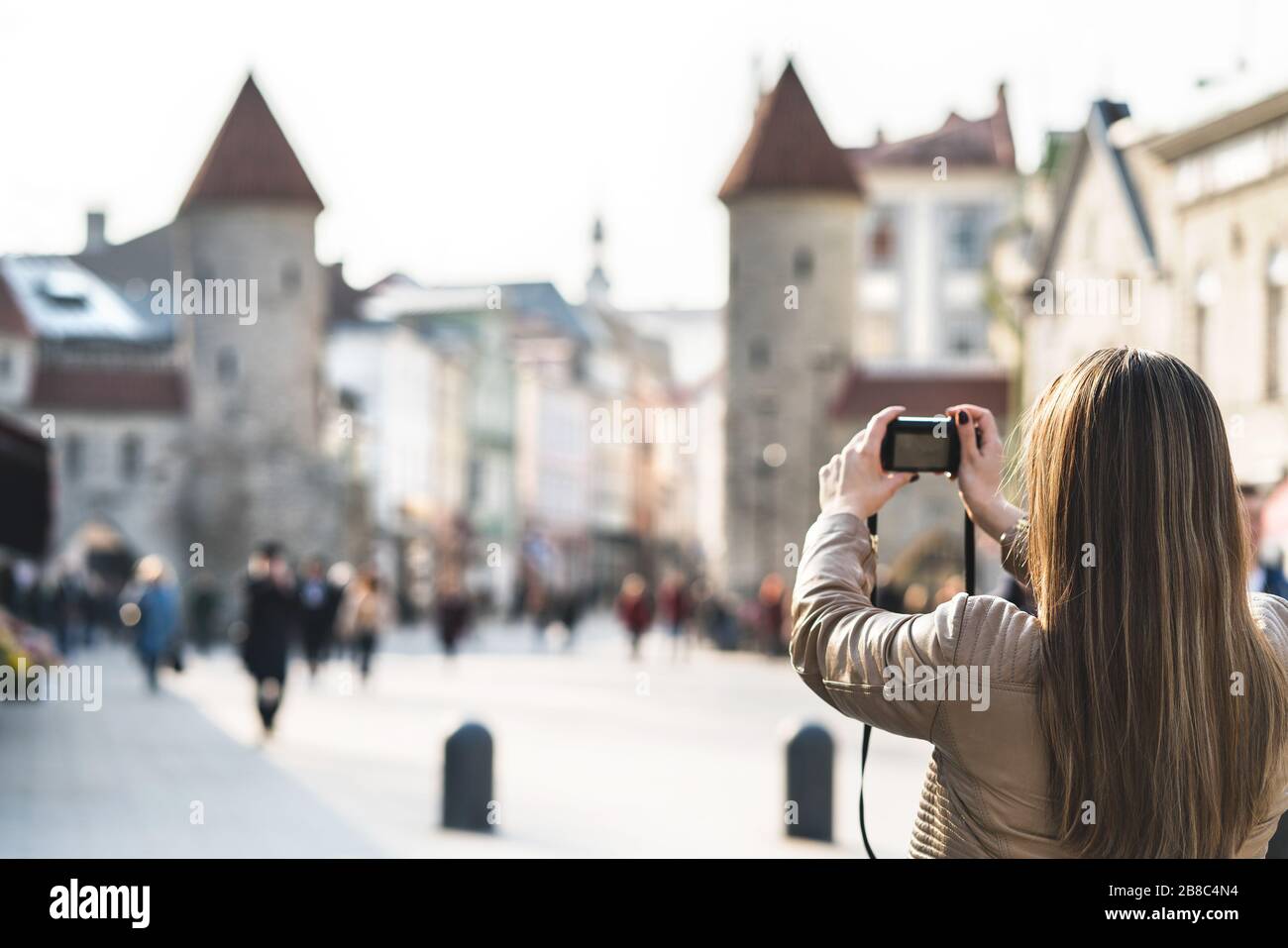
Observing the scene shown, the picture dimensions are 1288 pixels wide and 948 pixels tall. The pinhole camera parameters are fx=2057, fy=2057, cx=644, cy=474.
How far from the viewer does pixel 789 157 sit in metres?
53.7

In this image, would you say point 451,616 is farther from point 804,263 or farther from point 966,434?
point 966,434

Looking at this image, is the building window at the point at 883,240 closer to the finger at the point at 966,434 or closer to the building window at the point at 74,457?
the building window at the point at 74,457

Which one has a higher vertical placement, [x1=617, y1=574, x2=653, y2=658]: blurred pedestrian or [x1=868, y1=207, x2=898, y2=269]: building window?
[x1=868, y1=207, x2=898, y2=269]: building window

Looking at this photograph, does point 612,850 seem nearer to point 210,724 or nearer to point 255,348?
point 210,724

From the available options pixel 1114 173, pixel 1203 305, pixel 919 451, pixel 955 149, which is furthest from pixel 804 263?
pixel 919 451

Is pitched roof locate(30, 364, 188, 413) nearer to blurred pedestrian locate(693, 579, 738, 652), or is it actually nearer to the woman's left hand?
blurred pedestrian locate(693, 579, 738, 652)

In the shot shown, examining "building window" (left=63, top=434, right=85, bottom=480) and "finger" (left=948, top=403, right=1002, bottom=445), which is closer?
"finger" (left=948, top=403, right=1002, bottom=445)

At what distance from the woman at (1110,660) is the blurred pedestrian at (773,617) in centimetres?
3502

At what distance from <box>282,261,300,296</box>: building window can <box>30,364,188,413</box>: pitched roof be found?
13.4 ft

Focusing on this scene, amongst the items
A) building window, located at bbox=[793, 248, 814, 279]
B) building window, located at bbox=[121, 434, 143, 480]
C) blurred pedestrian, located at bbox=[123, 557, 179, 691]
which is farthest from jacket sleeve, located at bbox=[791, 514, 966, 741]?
building window, located at bbox=[121, 434, 143, 480]

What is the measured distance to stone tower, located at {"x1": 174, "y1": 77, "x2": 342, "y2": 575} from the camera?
187 ft

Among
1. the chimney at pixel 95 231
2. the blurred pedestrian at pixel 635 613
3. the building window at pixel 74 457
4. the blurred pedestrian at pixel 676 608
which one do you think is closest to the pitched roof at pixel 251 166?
the building window at pixel 74 457

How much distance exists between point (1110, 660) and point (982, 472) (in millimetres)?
661

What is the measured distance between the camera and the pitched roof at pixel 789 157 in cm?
5328
